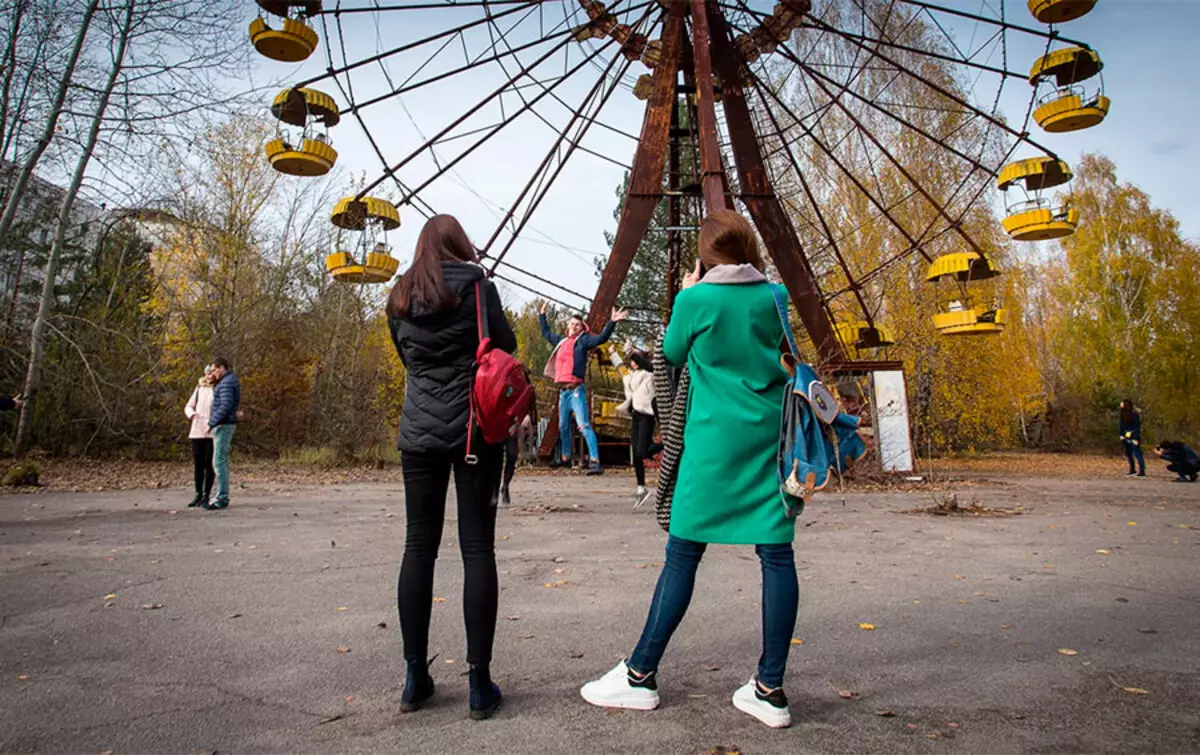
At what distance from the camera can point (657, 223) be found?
29953 millimetres

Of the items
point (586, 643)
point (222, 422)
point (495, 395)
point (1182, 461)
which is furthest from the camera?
point (1182, 461)

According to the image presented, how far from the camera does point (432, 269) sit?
3055 millimetres

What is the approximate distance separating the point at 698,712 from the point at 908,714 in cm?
75

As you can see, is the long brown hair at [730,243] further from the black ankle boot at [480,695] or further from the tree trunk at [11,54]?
the tree trunk at [11,54]

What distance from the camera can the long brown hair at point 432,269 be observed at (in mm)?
3016

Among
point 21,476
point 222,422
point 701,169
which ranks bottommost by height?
point 21,476

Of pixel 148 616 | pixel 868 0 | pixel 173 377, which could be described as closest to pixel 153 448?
pixel 173 377

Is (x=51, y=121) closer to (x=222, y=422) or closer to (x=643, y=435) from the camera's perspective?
(x=222, y=422)

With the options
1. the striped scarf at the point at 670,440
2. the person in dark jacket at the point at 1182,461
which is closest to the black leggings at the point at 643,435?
the striped scarf at the point at 670,440

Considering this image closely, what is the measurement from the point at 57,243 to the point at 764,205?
13.6 metres

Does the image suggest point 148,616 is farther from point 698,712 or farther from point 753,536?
point 753,536

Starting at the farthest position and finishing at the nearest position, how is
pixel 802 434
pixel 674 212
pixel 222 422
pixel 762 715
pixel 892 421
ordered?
1. pixel 674 212
2. pixel 892 421
3. pixel 222 422
4. pixel 802 434
5. pixel 762 715

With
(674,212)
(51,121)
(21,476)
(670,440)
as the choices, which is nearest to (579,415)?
(674,212)

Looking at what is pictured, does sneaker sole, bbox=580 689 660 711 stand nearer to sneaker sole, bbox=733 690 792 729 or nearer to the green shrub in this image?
sneaker sole, bbox=733 690 792 729
